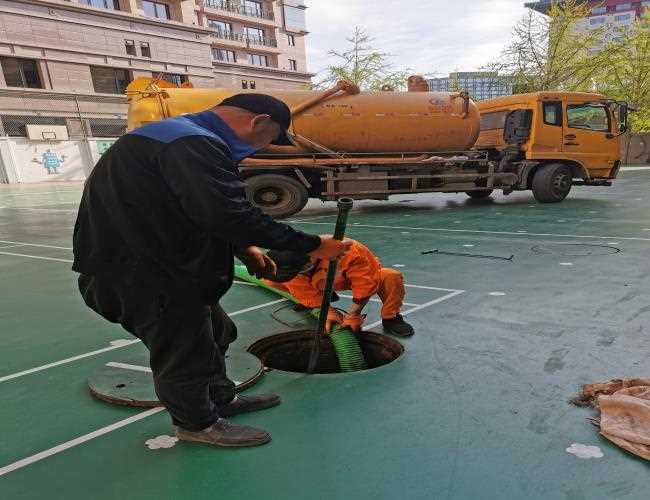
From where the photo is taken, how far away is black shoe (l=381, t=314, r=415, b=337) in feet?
10.9

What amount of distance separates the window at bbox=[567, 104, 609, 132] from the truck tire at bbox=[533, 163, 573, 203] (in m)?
1.00

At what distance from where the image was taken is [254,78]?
4497 centimetres

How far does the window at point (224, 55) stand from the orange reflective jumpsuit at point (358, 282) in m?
43.6

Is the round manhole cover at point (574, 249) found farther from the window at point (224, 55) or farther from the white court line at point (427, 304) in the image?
the window at point (224, 55)

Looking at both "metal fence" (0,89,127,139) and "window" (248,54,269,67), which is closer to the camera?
"metal fence" (0,89,127,139)

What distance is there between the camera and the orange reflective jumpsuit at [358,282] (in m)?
3.25

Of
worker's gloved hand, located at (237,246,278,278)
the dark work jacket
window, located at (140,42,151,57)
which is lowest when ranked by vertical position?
worker's gloved hand, located at (237,246,278,278)

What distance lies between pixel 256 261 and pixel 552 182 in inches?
398

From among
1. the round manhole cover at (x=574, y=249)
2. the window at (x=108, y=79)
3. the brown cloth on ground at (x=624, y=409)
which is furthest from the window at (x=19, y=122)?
the brown cloth on ground at (x=624, y=409)

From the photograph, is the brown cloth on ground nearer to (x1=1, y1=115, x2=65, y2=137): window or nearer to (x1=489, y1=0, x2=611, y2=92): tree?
(x1=489, y1=0, x2=611, y2=92): tree

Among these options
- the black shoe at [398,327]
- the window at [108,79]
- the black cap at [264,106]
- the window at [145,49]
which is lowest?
the black shoe at [398,327]

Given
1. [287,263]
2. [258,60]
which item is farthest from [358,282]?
[258,60]

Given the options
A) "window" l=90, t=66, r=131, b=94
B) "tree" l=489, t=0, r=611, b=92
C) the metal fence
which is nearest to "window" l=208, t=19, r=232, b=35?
"window" l=90, t=66, r=131, b=94

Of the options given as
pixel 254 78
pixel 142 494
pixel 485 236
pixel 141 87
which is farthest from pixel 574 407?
pixel 254 78
